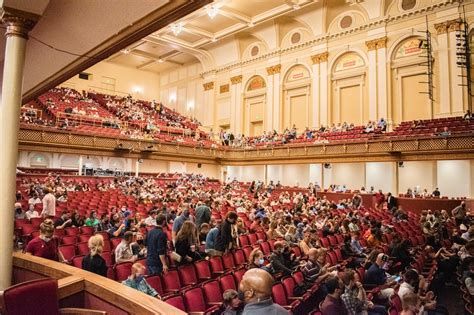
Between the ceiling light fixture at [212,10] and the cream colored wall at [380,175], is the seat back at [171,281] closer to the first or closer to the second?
the cream colored wall at [380,175]

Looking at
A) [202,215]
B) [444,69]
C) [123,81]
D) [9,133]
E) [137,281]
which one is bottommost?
[137,281]

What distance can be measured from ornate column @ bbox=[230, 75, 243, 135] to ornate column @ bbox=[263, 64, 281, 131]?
2.25 meters

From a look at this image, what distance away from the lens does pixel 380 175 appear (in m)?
16.9

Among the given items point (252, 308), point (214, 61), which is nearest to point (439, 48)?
point (214, 61)

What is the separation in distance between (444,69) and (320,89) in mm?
6157

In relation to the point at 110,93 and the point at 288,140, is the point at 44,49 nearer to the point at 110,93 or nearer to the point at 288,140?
the point at 288,140

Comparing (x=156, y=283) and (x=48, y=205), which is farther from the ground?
(x=48, y=205)

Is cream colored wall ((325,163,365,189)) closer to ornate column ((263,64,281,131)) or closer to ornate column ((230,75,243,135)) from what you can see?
ornate column ((263,64,281,131))

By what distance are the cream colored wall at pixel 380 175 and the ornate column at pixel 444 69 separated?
10.8ft

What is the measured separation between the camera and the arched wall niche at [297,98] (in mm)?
20438

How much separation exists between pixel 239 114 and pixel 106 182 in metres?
11.1

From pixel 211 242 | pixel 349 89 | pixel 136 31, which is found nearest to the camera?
pixel 136 31

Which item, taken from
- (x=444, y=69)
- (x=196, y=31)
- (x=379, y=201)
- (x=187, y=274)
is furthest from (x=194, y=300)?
(x=196, y=31)

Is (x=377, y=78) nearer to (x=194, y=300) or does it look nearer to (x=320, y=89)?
(x=320, y=89)
